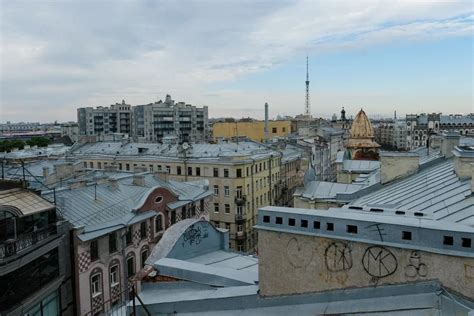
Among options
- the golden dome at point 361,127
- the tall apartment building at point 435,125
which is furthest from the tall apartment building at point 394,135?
the golden dome at point 361,127

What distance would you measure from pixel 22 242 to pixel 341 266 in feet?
48.5

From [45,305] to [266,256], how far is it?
1474 cm

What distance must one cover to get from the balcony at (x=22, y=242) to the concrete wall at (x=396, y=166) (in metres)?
14.9

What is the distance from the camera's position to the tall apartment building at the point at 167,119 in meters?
125

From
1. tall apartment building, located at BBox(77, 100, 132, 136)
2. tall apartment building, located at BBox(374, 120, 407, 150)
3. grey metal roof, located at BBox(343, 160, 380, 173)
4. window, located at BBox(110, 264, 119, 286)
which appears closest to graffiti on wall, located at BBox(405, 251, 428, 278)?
window, located at BBox(110, 264, 119, 286)

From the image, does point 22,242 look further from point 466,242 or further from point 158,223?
point 466,242

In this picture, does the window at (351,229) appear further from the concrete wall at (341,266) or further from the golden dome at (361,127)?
the golden dome at (361,127)

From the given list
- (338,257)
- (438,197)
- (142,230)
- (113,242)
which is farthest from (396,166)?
(142,230)

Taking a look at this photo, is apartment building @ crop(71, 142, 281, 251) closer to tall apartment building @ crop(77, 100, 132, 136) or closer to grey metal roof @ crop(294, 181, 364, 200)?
grey metal roof @ crop(294, 181, 364, 200)

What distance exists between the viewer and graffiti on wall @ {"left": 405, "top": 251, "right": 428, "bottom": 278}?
800cm

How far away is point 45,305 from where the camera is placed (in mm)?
20266

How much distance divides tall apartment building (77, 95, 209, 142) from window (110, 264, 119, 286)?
321 ft

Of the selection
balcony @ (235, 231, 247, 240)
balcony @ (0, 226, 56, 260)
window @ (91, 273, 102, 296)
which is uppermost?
balcony @ (0, 226, 56, 260)

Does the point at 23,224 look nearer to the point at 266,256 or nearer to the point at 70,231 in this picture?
the point at 70,231
